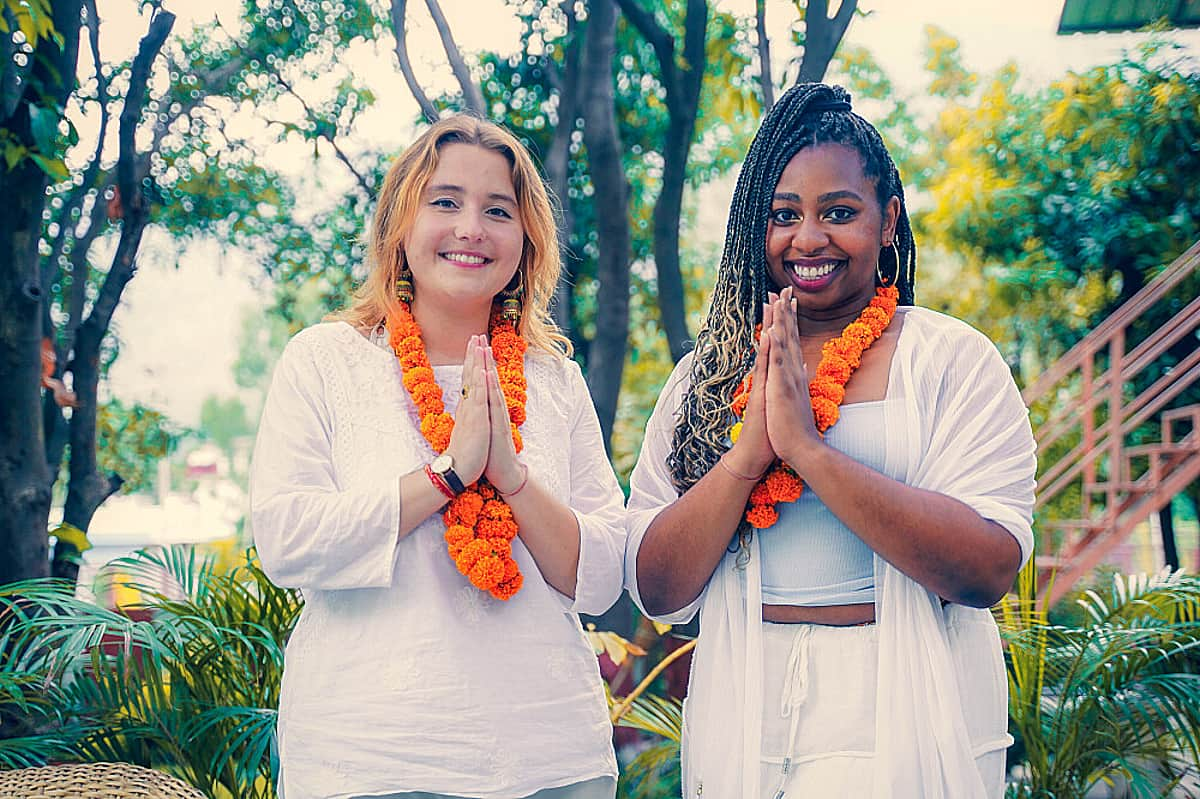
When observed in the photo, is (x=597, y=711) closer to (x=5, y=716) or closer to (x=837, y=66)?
(x=5, y=716)

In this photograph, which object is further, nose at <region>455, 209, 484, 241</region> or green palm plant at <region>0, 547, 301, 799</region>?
green palm plant at <region>0, 547, 301, 799</region>

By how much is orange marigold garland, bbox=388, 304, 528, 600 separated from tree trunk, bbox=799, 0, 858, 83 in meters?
2.52

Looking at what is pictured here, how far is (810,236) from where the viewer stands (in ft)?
6.01

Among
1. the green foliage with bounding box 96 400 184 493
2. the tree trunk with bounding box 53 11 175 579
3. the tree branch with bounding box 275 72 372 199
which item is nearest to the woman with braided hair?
the tree trunk with bounding box 53 11 175 579

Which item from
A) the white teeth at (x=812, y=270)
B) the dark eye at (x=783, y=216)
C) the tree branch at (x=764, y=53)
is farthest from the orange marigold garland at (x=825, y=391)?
the tree branch at (x=764, y=53)

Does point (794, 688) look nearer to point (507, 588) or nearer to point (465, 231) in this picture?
point (507, 588)

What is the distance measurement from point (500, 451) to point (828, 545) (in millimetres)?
555

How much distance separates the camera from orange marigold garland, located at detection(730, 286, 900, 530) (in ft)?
5.93

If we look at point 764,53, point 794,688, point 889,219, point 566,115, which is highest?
point 764,53

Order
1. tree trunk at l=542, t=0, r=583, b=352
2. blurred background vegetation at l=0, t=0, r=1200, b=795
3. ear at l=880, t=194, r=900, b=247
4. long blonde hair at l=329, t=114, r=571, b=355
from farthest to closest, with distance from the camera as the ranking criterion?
tree trunk at l=542, t=0, r=583, b=352, blurred background vegetation at l=0, t=0, r=1200, b=795, long blonde hair at l=329, t=114, r=571, b=355, ear at l=880, t=194, r=900, b=247

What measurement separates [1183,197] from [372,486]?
6429mm

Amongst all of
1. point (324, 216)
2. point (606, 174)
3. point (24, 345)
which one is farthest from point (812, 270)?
point (324, 216)

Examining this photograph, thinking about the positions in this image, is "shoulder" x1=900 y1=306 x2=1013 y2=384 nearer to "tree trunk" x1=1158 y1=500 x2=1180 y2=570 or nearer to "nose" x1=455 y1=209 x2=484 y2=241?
"nose" x1=455 y1=209 x2=484 y2=241

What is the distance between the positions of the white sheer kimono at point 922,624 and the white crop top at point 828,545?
2 cm
